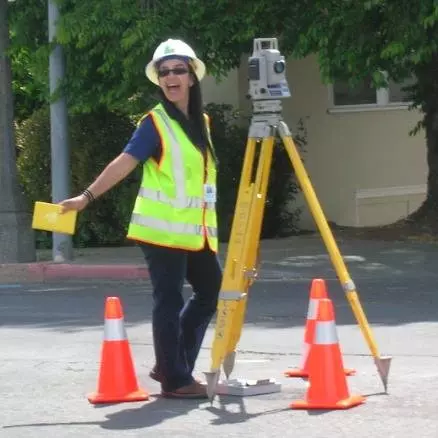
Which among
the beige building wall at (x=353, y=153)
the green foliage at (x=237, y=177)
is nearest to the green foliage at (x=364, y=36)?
the green foliage at (x=237, y=177)

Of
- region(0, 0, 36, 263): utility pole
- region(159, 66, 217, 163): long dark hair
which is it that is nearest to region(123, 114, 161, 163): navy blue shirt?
region(159, 66, 217, 163): long dark hair

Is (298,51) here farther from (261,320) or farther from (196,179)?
(196,179)

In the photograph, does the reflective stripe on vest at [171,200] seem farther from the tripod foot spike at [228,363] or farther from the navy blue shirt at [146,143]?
the tripod foot spike at [228,363]

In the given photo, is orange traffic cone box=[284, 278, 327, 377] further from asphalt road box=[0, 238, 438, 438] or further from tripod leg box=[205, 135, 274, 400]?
tripod leg box=[205, 135, 274, 400]

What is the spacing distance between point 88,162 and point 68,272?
3.27 meters

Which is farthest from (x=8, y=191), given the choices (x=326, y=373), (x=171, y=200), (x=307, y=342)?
(x=326, y=373)

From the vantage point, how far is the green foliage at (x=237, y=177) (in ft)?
56.9

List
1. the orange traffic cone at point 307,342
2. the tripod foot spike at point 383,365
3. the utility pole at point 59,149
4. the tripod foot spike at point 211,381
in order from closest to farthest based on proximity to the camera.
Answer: the tripod foot spike at point 211,381
the tripod foot spike at point 383,365
the orange traffic cone at point 307,342
the utility pole at point 59,149

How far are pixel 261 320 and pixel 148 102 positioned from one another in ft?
16.3

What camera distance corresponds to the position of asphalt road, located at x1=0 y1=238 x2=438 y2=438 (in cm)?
635

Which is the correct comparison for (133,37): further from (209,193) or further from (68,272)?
(209,193)

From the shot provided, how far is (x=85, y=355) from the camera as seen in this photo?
870cm

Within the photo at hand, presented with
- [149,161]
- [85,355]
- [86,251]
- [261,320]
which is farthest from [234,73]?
[149,161]

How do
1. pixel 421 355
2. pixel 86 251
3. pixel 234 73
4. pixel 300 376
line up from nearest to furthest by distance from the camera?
1. pixel 300 376
2. pixel 421 355
3. pixel 86 251
4. pixel 234 73
